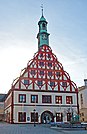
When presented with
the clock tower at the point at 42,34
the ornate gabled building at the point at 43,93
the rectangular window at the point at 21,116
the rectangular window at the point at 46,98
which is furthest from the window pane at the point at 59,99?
the clock tower at the point at 42,34

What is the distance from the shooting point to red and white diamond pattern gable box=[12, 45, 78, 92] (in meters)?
45.8

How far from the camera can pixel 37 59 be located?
158 feet

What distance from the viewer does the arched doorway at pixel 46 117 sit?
45.6m

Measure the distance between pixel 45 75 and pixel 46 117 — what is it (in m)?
8.81

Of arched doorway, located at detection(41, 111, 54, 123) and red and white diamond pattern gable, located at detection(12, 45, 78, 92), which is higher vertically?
red and white diamond pattern gable, located at detection(12, 45, 78, 92)

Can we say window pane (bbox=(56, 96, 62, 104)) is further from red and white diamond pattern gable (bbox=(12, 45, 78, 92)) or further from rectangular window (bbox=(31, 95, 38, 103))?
rectangular window (bbox=(31, 95, 38, 103))

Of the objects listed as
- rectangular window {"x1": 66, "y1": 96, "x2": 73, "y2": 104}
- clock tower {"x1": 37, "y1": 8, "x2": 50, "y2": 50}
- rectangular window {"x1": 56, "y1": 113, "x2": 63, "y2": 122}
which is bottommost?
rectangular window {"x1": 56, "y1": 113, "x2": 63, "y2": 122}

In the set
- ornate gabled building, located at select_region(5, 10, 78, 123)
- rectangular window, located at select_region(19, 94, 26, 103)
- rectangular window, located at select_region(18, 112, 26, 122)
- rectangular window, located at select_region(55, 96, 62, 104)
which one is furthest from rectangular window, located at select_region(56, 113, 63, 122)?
rectangular window, located at select_region(19, 94, 26, 103)

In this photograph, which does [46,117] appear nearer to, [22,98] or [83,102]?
[22,98]

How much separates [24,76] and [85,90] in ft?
57.3

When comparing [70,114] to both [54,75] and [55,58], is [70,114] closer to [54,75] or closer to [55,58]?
[54,75]

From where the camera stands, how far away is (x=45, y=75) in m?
47.3

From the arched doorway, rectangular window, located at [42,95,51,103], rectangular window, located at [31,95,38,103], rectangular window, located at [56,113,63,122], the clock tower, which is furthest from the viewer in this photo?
the clock tower

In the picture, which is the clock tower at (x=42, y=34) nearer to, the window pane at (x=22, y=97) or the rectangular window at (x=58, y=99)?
the rectangular window at (x=58, y=99)
